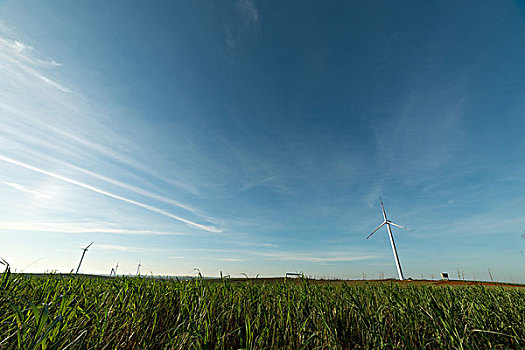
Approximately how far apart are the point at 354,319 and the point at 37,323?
3.50 m

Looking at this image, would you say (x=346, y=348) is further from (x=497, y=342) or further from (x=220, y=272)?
(x=220, y=272)

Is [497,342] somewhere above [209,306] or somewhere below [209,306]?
below

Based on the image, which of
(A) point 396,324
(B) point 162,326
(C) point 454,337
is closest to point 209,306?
(B) point 162,326

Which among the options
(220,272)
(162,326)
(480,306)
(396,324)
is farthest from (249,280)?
(480,306)

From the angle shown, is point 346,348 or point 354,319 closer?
point 346,348

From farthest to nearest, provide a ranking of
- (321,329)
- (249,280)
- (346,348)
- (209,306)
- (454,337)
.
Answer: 1. (249,280)
2. (209,306)
3. (321,329)
4. (346,348)
5. (454,337)

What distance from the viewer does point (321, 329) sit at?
272 cm

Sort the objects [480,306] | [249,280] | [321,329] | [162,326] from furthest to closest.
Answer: [249,280], [480,306], [162,326], [321,329]

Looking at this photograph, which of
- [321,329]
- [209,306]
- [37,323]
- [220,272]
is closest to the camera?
[37,323]

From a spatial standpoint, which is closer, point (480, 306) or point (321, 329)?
point (321, 329)

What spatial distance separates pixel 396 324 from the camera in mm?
2773

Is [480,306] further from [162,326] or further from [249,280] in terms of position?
[162,326]

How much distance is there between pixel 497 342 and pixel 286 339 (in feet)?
8.09

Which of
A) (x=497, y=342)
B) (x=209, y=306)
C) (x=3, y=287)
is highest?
(x=3, y=287)
